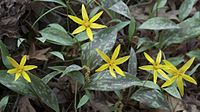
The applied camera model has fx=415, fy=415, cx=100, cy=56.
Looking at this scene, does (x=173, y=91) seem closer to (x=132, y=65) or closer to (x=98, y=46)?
(x=132, y=65)

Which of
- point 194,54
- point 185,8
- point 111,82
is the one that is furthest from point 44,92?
point 185,8

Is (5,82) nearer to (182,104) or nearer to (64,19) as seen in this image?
(64,19)

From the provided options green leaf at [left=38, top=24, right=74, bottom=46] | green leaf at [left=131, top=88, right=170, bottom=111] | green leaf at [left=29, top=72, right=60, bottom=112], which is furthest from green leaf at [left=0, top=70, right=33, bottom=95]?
green leaf at [left=131, top=88, right=170, bottom=111]

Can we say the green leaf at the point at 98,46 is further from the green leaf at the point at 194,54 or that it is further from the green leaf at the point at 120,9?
the green leaf at the point at 194,54

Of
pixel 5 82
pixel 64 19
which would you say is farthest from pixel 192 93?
pixel 5 82

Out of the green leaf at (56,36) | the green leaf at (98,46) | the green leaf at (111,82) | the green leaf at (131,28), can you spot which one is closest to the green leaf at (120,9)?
the green leaf at (131,28)

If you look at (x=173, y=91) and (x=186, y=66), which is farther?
(x=173, y=91)
